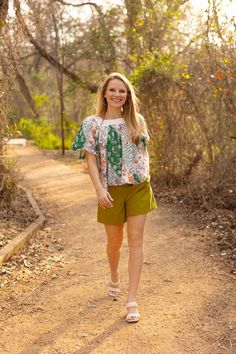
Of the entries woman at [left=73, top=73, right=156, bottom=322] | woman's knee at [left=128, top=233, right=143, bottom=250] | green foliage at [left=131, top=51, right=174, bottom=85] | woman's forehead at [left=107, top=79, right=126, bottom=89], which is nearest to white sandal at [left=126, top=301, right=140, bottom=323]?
woman at [left=73, top=73, right=156, bottom=322]

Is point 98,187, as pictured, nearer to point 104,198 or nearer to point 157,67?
point 104,198

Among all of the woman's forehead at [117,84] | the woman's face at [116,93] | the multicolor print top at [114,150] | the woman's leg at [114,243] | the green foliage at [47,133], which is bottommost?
the green foliage at [47,133]

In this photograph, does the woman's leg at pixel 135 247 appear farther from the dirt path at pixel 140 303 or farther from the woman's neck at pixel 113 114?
the woman's neck at pixel 113 114

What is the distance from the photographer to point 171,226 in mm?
6766

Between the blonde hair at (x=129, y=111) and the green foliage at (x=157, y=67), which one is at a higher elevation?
the green foliage at (x=157, y=67)

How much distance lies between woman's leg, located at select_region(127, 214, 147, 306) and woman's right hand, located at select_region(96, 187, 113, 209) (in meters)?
0.23

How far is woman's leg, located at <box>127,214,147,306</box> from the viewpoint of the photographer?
12.2 ft

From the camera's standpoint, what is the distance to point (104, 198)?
3.60 meters

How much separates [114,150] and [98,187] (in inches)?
11.9

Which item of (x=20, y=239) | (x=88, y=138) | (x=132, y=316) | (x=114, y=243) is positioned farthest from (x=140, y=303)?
(x=20, y=239)

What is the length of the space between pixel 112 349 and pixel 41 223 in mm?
3581

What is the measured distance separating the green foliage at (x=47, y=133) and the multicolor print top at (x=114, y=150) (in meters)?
13.3

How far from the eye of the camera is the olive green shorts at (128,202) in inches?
146

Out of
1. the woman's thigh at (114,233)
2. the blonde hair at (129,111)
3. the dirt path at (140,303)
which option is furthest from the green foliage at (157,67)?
the woman's thigh at (114,233)
